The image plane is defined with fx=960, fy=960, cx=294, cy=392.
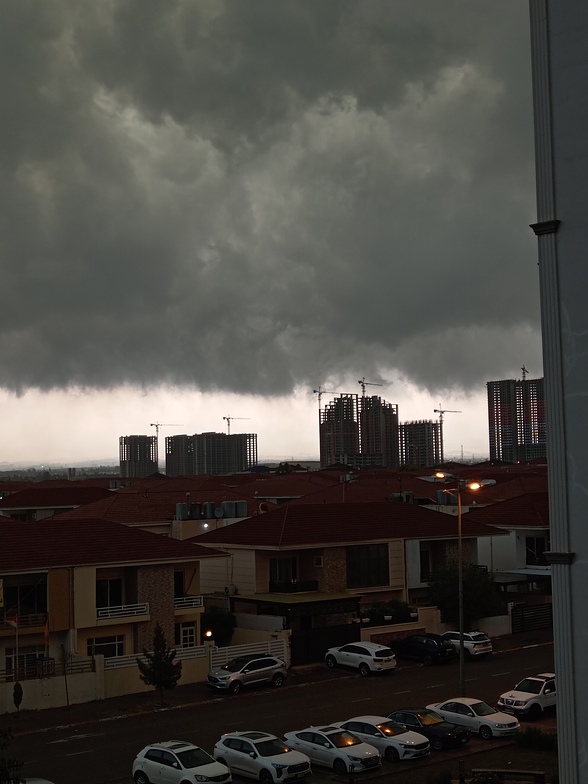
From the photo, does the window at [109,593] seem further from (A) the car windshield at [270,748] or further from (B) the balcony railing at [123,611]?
(A) the car windshield at [270,748]

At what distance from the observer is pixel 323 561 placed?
5241 centimetres

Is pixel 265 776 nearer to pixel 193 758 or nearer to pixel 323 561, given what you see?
pixel 193 758

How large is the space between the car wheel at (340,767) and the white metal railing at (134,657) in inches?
561

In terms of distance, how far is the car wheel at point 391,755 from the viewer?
28.9m

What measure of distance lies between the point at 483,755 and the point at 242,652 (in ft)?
53.4

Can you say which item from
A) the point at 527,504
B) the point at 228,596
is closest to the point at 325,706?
the point at 228,596

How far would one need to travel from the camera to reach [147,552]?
144 feet

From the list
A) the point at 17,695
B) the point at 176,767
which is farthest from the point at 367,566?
the point at 176,767

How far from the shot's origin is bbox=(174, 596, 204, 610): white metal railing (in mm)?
44906

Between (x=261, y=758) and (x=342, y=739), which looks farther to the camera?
(x=342, y=739)

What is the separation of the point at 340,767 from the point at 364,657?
16031 millimetres

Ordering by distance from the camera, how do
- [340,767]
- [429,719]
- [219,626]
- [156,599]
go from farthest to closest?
[219,626] < [156,599] < [429,719] < [340,767]

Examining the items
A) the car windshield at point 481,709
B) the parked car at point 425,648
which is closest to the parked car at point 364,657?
the parked car at point 425,648

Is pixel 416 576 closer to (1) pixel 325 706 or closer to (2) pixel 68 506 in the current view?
(1) pixel 325 706
